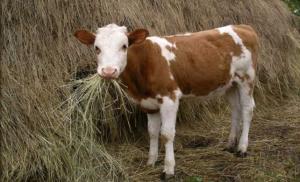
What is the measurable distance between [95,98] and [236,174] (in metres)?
1.78

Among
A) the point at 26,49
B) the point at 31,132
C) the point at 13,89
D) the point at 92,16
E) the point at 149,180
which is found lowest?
the point at 149,180

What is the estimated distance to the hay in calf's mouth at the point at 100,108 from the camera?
5.50m

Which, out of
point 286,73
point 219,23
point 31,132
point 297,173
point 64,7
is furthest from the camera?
point 286,73

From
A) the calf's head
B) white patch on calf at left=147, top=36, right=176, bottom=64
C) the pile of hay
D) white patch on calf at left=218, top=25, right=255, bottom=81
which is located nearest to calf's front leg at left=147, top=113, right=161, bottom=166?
the pile of hay

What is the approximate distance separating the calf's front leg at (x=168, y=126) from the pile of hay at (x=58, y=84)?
1.59 ft

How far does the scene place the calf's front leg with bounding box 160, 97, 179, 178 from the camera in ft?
17.4

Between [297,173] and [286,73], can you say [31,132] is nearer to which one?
[297,173]

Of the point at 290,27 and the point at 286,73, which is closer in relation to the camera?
the point at 286,73

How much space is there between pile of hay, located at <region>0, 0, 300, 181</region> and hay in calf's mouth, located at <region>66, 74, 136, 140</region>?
16mm

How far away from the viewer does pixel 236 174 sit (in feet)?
18.4

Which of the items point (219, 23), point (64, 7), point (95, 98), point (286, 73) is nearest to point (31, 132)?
point (95, 98)

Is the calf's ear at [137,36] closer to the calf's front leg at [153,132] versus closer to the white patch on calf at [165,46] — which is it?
the white patch on calf at [165,46]

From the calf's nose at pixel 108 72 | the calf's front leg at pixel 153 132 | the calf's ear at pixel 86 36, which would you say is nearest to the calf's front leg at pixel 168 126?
the calf's front leg at pixel 153 132

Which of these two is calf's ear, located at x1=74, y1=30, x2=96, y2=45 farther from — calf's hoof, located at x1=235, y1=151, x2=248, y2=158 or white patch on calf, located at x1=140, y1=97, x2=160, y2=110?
calf's hoof, located at x1=235, y1=151, x2=248, y2=158
